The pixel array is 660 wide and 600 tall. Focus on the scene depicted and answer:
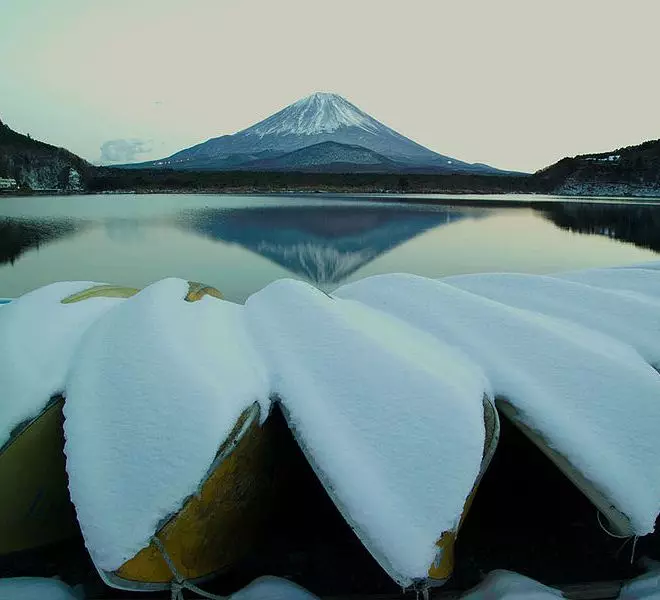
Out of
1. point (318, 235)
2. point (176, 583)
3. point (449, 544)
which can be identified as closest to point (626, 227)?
point (318, 235)

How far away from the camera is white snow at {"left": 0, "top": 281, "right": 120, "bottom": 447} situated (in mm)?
1838

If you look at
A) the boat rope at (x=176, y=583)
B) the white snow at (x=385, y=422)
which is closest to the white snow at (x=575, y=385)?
the white snow at (x=385, y=422)

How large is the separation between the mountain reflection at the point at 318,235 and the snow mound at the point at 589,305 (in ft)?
19.3

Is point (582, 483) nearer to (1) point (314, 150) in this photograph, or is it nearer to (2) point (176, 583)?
(2) point (176, 583)

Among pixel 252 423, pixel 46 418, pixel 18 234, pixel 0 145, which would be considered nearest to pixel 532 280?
pixel 252 423

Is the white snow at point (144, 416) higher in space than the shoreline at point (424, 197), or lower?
higher

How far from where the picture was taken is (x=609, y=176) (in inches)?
2188

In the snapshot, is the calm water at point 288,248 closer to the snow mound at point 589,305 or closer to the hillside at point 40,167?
the snow mound at point 589,305

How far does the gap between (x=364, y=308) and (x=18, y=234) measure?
15535mm

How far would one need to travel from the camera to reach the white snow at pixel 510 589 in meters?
1.69

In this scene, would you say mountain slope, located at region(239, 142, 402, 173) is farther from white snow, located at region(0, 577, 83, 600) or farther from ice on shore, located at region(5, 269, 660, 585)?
white snow, located at region(0, 577, 83, 600)

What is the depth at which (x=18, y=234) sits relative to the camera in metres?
15.0

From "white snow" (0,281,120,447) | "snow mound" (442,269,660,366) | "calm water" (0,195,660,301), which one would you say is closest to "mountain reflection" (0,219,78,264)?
"calm water" (0,195,660,301)

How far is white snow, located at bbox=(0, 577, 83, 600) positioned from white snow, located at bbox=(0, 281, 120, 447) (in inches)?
19.2
